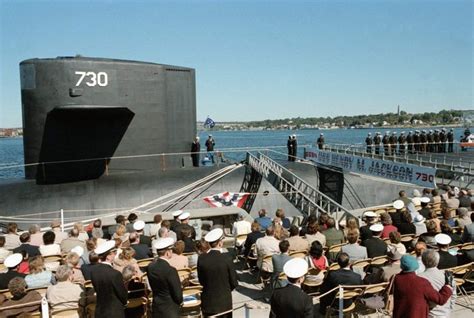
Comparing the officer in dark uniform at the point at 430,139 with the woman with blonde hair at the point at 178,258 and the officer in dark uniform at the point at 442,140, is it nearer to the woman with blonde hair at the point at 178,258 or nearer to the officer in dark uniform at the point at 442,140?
the officer in dark uniform at the point at 442,140

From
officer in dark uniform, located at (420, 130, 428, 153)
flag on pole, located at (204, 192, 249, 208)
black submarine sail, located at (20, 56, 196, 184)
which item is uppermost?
black submarine sail, located at (20, 56, 196, 184)

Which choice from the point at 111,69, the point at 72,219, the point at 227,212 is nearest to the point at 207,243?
the point at 227,212

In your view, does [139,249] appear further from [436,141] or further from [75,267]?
[436,141]

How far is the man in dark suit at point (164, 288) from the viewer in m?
5.20

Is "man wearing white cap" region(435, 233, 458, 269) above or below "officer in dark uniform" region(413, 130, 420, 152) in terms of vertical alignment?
below

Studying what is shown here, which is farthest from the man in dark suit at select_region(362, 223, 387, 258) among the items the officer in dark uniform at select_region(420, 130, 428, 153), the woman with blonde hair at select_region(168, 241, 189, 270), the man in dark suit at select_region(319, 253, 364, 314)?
the officer in dark uniform at select_region(420, 130, 428, 153)

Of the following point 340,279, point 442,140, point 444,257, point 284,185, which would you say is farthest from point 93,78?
point 442,140

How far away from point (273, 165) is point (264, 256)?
879 cm

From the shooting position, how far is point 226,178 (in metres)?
16.6

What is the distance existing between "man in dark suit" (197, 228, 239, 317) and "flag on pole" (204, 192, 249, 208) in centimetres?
998

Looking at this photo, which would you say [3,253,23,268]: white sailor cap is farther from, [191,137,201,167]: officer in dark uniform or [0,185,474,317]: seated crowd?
[191,137,201,167]: officer in dark uniform

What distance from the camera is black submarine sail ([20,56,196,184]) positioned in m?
13.4

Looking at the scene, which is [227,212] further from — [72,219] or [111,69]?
[111,69]

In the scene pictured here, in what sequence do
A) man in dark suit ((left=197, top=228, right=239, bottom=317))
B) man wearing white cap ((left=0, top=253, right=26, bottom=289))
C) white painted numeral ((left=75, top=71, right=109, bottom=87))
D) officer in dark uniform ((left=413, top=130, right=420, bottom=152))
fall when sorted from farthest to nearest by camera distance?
officer in dark uniform ((left=413, top=130, right=420, bottom=152)) < white painted numeral ((left=75, top=71, right=109, bottom=87)) < man wearing white cap ((left=0, top=253, right=26, bottom=289)) < man in dark suit ((left=197, top=228, right=239, bottom=317))
